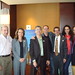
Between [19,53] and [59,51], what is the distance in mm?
934

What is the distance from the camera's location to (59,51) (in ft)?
11.2

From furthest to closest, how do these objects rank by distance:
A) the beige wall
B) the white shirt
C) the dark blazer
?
the beige wall, the dark blazer, the white shirt

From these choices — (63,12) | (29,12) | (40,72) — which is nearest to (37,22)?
(29,12)

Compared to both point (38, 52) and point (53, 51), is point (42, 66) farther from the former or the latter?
point (53, 51)

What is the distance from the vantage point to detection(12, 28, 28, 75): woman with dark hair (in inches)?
125

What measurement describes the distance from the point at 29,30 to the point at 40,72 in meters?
3.05

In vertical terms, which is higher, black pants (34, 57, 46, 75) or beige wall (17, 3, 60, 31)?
beige wall (17, 3, 60, 31)

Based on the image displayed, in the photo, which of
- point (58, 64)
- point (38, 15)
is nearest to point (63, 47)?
point (58, 64)

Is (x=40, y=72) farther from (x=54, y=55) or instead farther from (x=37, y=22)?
(x=37, y=22)

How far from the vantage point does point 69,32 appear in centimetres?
357

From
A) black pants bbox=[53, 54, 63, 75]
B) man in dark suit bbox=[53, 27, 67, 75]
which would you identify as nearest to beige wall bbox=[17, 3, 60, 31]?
man in dark suit bbox=[53, 27, 67, 75]

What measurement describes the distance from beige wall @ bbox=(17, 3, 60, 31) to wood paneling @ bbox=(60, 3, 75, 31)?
2.31 feet

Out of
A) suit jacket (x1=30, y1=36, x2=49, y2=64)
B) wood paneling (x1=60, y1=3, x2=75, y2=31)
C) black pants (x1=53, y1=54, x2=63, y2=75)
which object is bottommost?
black pants (x1=53, y1=54, x2=63, y2=75)

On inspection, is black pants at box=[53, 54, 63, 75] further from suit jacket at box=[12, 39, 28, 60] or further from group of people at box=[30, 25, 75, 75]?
suit jacket at box=[12, 39, 28, 60]
